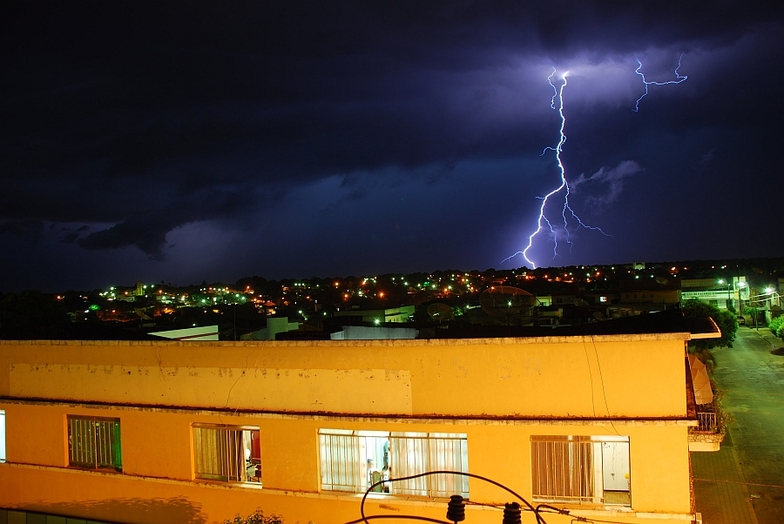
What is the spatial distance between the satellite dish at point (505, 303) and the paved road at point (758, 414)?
33.9ft

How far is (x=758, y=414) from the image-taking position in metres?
19.7

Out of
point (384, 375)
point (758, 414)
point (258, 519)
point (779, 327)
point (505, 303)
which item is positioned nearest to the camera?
point (258, 519)

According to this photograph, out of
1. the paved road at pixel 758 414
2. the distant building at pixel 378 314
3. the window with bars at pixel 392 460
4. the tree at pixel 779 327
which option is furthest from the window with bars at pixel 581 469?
the distant building at pixel 378 314

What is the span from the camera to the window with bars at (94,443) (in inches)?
358

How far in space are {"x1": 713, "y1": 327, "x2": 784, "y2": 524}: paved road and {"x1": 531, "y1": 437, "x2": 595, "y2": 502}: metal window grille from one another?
4254 mm

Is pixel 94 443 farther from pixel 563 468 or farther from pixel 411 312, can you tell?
pixel 411 312

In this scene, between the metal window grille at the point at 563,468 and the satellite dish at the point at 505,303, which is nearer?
the metal window grille at the point at 563,468

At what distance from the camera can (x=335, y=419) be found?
7.86 meters

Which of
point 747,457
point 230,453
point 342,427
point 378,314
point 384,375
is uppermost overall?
point 384,375

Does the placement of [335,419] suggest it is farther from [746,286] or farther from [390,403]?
[746,286]

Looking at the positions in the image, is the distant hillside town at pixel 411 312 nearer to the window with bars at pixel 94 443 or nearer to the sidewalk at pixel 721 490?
the window with bars at pixel 94 443

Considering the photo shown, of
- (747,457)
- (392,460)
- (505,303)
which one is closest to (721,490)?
(747,457)

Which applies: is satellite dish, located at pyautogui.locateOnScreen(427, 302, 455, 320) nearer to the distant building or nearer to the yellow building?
the distant building

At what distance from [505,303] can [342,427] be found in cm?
2578
